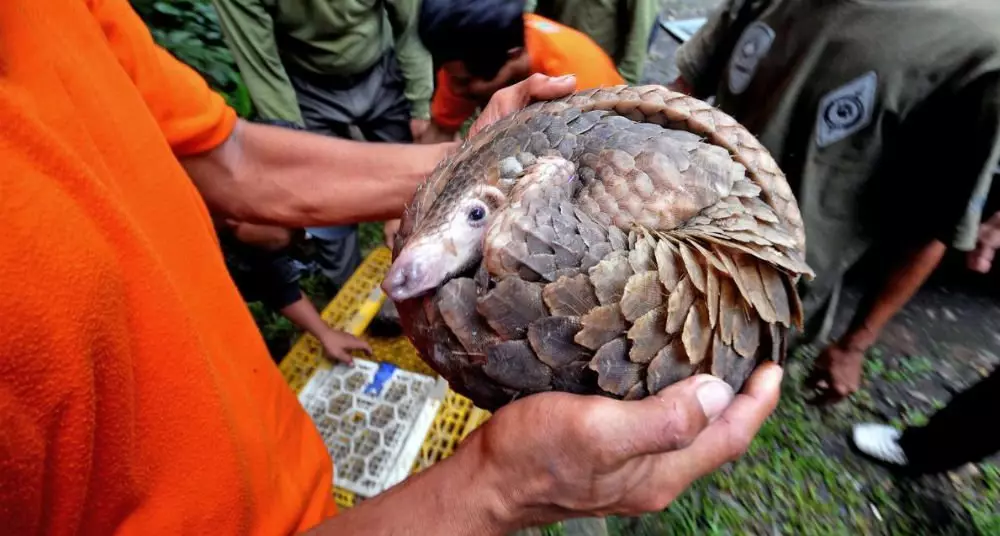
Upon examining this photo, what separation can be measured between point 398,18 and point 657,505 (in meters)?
1.87

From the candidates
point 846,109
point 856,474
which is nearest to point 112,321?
point 846,109

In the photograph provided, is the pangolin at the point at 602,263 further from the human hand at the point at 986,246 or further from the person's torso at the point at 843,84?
the human hand at the point at 986,246

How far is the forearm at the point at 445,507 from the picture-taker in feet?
2.12

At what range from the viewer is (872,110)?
1.13m

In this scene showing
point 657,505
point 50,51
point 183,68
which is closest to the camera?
point 50,51

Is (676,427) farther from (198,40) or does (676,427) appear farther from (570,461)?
(198,40)

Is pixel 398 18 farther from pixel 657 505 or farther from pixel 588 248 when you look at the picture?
pixel 657 505

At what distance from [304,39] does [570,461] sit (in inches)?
70.3

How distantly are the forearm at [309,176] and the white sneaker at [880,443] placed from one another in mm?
1541

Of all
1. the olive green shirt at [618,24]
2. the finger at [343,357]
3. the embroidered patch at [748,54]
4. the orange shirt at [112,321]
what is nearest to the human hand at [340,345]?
the finger at [343,357]

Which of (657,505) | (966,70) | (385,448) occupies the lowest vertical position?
(385,448)

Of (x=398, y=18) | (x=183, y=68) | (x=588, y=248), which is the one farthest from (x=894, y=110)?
(x=398, y=18)

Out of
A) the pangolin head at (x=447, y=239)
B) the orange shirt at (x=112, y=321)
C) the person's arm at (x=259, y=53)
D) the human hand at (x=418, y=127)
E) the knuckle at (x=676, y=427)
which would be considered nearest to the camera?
the orange shirt at (x=112, y=321)

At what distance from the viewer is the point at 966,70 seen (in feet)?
3.31
